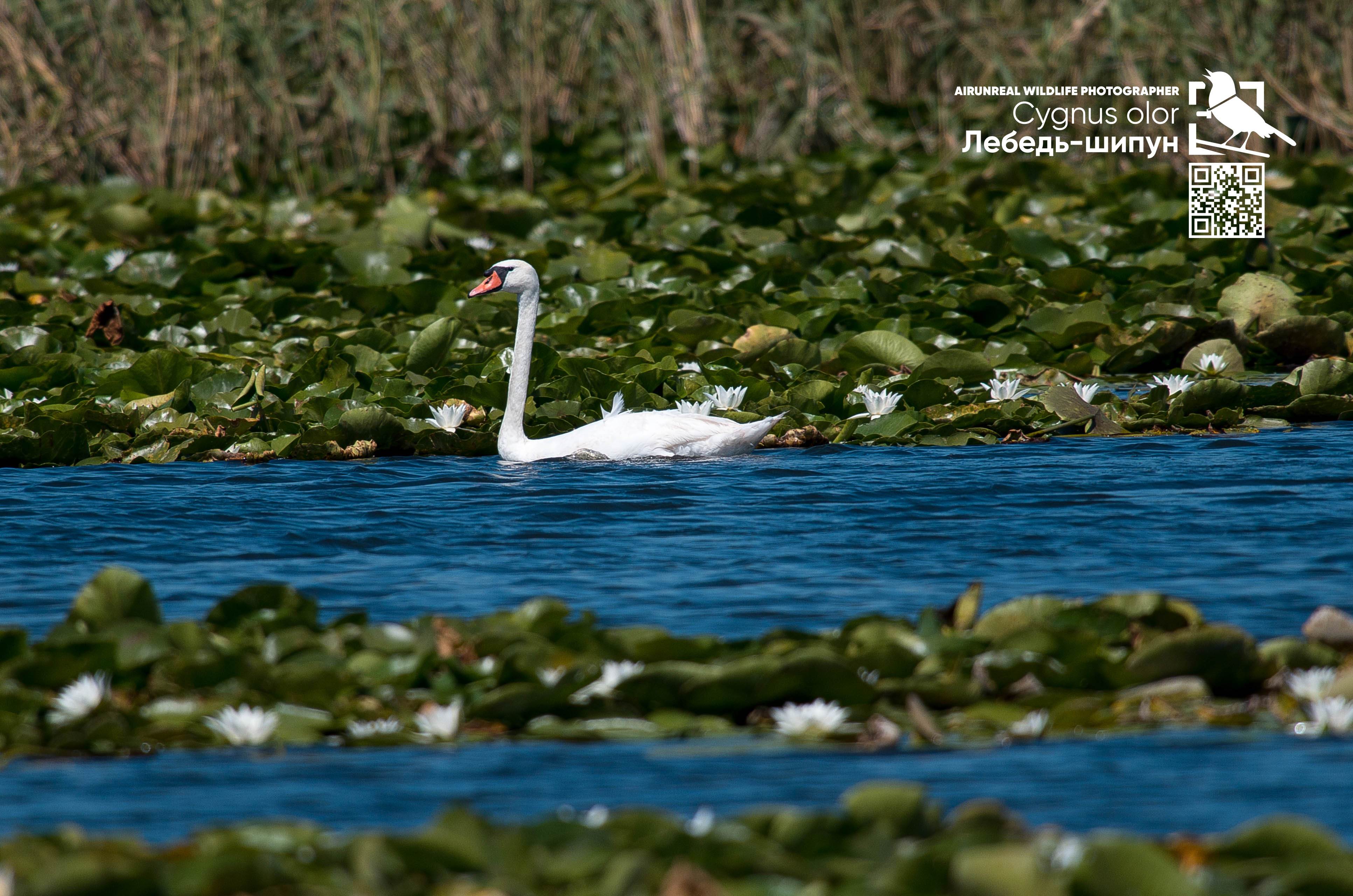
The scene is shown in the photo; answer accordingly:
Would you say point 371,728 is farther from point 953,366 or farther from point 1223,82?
point 1223,82

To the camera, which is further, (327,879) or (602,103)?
(602,103)

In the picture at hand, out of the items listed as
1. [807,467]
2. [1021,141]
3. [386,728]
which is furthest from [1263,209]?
[386,728]

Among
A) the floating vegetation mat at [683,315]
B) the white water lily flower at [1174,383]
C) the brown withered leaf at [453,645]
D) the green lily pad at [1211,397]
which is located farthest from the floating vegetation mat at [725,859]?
the white water lily flower at [1174,383]

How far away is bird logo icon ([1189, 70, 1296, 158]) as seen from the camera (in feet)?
44.4

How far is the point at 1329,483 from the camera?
6770 millimetres

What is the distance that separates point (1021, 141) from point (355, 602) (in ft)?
35.9

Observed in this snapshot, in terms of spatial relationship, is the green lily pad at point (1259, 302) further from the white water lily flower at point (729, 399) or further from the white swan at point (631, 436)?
the white swan at point (631, 436)

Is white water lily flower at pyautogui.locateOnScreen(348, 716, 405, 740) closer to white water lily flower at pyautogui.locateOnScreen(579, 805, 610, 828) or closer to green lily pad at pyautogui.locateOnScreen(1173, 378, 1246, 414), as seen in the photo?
white water lily flower at pyautogui.locateOnScreen(579, 805, 610, 828)

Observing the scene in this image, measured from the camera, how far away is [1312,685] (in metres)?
3.93

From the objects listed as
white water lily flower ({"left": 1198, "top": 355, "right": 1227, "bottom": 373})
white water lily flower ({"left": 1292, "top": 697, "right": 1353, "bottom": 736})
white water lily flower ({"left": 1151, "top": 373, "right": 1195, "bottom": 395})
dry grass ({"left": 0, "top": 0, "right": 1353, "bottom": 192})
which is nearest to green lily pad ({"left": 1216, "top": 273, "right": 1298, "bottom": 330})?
white water lily flower ({"left": 1198, "top": 355, "right": 1227, "bottom": 373})

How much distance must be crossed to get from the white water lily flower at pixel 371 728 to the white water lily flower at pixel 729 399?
4.42m

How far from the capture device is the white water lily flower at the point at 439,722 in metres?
3.91

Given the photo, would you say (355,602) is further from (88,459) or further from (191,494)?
(88,459)

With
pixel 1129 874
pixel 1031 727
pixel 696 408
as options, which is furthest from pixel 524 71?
pixel 1129 874
